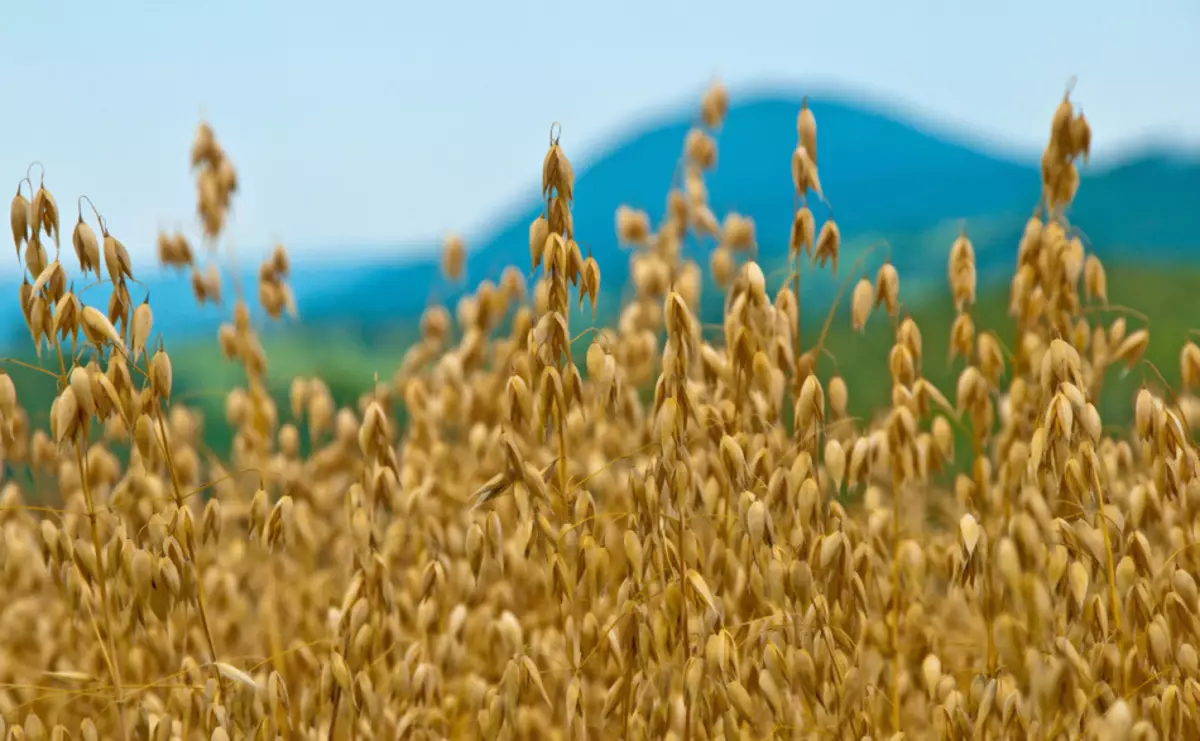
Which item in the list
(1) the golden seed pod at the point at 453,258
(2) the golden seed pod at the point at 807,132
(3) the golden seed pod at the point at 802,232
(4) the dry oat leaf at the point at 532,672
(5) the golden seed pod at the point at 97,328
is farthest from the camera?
(1) the golden seed pod at the point at 453,258

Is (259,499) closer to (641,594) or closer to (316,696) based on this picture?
(316,696)

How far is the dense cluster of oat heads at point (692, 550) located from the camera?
5.34 feet

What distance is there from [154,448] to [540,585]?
1.05 m

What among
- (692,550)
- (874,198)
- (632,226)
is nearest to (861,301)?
(692,550)

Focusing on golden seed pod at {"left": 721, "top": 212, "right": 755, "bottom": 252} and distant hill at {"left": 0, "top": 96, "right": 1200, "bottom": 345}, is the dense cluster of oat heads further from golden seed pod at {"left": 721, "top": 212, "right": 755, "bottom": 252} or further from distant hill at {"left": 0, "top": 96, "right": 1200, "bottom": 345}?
distant hill at {"left": 0, "top": 96, "right": 1200, "bottom": 345}

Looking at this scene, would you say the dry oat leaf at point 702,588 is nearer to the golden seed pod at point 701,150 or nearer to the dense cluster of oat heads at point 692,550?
the dense cluster of oat heads at point 692,550

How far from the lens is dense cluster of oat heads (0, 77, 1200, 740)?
5.34ft

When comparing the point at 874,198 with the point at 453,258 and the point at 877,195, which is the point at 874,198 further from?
the point at 453,258

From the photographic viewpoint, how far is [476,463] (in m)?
2.94

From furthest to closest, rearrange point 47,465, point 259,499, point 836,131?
point 836,131 → point 47,465 → point 259,499

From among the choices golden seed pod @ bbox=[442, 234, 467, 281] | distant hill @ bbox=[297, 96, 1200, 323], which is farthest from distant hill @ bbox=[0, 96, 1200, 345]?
golden seed pod @ bbox=[442, 234, 467, 281]

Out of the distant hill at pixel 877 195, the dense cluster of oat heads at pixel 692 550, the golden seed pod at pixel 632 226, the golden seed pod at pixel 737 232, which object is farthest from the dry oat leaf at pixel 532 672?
the distant hill at pixel 877 195

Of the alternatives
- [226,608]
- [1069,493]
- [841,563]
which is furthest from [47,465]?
[1069,493]

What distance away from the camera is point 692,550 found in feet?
5.88
